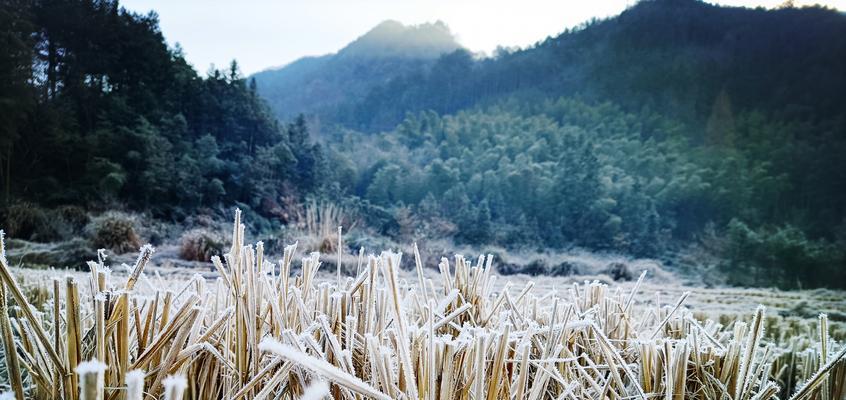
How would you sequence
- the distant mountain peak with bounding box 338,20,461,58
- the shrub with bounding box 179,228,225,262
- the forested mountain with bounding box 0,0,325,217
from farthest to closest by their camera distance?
the distant mountain peak with bounding box 338,20,461,58, the forested mountain with bounding box 0,0,325,217, the shrub with bounding box 179,228,225,262

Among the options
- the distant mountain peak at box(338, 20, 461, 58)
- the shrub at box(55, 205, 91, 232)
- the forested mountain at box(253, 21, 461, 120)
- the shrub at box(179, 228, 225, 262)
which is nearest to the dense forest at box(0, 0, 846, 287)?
the shrub at box(55, 205, 91, 232)

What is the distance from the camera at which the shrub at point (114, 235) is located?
418 cm

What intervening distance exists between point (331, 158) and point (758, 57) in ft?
32.9

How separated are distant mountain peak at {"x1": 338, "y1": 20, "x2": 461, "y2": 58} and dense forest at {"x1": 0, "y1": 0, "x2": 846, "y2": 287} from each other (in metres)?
5.10

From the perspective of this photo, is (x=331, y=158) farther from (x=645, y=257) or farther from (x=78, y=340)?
(x=78, y=340)

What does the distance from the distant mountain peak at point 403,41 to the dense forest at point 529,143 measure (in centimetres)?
510

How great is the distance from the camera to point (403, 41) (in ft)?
→ 60.8

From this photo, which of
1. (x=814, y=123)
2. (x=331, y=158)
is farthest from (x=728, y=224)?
(x=331, y=158)

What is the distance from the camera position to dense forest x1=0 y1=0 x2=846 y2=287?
18.5 ft

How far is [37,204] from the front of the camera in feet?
16.3

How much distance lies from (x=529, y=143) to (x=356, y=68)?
1019 centimetres

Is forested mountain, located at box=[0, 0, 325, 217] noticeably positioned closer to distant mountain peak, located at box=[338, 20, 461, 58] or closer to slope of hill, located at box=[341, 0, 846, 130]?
slope of hill, located at box=[341, 0, 846, 130]

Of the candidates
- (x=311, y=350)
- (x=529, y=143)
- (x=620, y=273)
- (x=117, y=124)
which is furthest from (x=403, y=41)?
(x=311, y=350)

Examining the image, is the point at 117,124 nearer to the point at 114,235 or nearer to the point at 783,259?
the point at 114,235
